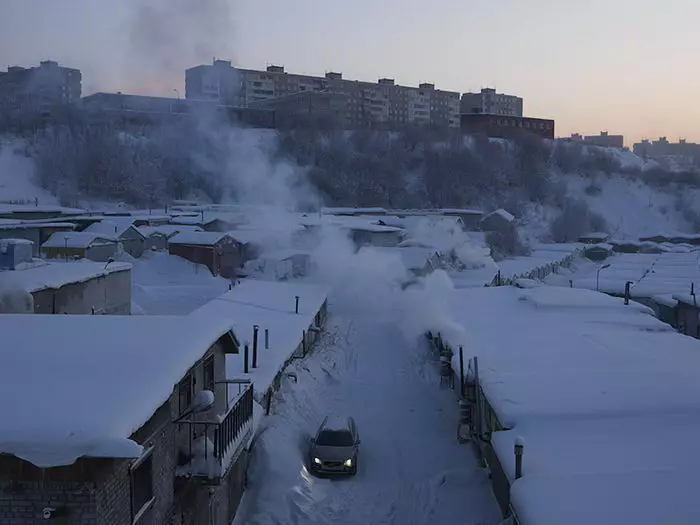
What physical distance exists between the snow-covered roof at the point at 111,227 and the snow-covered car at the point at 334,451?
2213cm

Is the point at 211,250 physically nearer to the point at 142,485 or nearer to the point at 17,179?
the point at 142,485

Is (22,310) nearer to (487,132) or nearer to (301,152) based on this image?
(301,152)

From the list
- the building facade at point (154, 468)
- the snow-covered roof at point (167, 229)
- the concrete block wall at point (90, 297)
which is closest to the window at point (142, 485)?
the building facade at point (154, 468)

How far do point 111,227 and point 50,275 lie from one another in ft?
66.8

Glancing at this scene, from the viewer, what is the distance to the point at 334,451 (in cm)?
952

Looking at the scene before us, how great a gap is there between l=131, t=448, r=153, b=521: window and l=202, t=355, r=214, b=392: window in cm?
156

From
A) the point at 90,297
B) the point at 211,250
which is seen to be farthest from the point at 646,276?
the point at 90,297

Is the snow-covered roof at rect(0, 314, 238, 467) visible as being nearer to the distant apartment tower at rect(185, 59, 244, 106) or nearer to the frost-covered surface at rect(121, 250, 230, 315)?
the frost-covered surface at rect(121, 250, 230, 315)

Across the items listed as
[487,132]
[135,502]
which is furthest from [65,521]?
[487,132]

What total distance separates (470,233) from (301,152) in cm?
2101

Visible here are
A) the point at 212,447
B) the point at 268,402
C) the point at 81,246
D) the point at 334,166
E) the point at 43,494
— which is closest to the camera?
the point at 43,494

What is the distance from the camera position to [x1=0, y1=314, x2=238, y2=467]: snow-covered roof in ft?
12.8

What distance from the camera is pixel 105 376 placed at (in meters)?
4.95

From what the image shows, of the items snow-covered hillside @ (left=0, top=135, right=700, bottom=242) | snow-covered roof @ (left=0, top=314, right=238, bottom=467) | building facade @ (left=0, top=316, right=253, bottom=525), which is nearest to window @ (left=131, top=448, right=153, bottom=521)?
building facade @ (left=0, top=316, right=253, bottom=525)
